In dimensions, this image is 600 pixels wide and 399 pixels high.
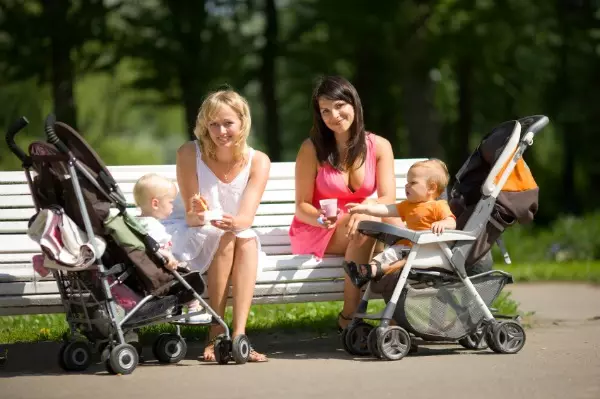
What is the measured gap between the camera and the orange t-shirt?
23.4 feet

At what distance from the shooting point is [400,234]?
270 inches

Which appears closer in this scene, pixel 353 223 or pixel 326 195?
pixel 353 223

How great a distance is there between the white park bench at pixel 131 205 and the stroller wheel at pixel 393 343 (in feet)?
2.47

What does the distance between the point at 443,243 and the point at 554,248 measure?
347 inches

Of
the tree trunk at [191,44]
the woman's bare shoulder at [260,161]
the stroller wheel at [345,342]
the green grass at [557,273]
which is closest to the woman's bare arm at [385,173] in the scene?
the woman's bare shoulder at [260,161]

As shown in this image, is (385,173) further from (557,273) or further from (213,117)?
(557,273)

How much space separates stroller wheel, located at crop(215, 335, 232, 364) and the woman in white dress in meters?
0.12

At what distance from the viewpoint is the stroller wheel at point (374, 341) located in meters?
Result: 6.85

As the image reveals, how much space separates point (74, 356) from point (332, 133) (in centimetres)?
217

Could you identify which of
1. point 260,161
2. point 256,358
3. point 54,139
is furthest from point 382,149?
point 54,139

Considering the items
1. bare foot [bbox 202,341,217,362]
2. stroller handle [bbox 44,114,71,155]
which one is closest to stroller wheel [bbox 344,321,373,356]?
bare foot [bbox 202,341,217,362]

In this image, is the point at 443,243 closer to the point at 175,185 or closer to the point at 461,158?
the point at 175,185

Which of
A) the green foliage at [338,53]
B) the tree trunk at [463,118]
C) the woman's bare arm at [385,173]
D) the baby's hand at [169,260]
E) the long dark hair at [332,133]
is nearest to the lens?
the baby's hand at [169,260]

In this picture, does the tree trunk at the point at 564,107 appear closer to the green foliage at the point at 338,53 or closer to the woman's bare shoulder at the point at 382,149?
the green foliage at the point at 338,53
